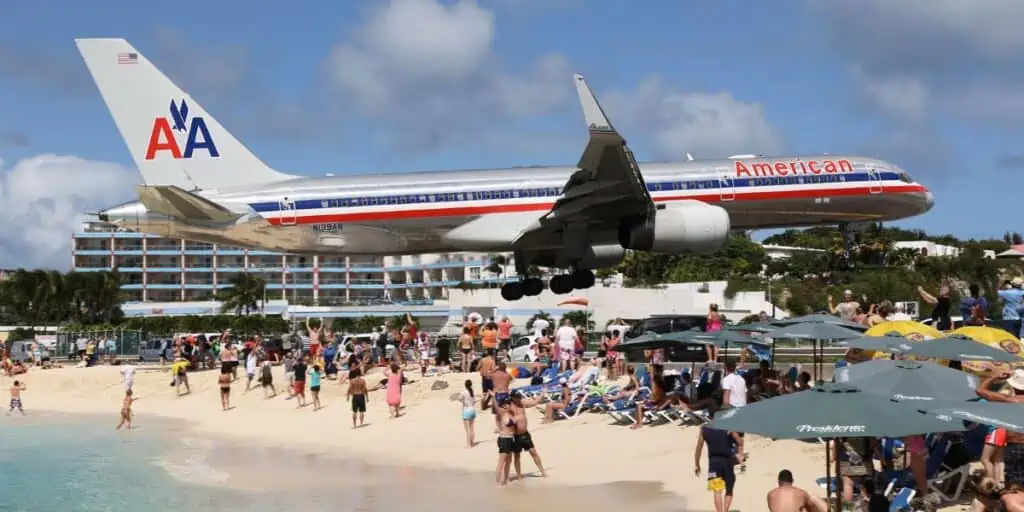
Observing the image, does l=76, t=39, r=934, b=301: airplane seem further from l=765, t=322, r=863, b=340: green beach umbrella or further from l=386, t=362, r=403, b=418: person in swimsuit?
l=765, t=322, r=863, b=340: green beach umbrella

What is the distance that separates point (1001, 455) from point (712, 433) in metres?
3.60

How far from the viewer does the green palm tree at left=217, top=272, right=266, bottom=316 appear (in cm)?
10888

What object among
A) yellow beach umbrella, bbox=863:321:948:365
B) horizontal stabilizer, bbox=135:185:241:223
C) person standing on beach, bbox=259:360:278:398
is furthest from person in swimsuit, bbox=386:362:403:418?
yellow beach umbrella, bbox=863:321:948:365

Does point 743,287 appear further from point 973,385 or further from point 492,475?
point 973,385

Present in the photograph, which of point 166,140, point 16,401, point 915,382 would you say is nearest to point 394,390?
point 166,140

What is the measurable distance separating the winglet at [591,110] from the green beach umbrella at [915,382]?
38.1ft

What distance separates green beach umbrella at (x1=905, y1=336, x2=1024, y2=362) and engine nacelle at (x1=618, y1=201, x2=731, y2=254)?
1205cm

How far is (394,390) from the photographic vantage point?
97.3ft

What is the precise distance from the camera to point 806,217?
32.5m

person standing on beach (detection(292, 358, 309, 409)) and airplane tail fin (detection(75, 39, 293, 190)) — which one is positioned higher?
airplane tail fin (detection(75, 39, 293, 190))

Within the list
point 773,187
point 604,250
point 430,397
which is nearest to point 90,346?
point 430,397

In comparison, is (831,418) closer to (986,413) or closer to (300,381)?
(986,413)

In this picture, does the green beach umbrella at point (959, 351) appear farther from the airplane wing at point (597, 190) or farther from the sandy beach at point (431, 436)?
the airplane wing at point (597, 190)

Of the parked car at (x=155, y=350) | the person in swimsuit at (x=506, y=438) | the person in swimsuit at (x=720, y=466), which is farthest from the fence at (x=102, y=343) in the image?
the person in swimsuit at (x=720, y=466)
